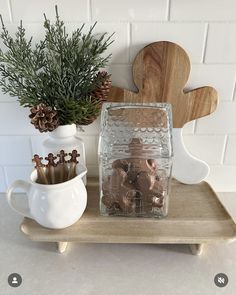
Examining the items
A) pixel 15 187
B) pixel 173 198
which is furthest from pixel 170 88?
pixel 15 187

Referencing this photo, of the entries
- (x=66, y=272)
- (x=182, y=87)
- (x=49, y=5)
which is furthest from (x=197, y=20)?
(x=66, y=272)

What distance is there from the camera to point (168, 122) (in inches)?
23.5

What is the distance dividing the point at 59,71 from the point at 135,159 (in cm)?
22

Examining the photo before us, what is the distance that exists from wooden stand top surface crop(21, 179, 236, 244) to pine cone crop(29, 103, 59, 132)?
192 millimetres

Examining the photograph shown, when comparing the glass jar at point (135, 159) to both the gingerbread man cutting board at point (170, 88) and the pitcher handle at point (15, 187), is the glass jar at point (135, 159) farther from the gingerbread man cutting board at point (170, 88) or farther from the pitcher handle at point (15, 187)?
the pitcher handle at point (15, 187)

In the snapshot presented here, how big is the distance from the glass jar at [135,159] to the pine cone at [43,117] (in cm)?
10

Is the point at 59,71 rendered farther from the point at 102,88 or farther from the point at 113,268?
A: the point at 113,268

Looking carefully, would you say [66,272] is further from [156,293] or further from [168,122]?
[168,122]

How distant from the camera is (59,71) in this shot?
52 cm

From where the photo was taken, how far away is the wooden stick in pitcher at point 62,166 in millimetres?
557

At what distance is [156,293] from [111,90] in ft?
1.34

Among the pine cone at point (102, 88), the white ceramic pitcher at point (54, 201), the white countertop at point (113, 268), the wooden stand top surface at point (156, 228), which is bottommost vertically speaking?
the white countertop at point (113, 268)

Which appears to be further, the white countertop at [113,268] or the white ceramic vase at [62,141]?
the white ceramic vase at [62,141]

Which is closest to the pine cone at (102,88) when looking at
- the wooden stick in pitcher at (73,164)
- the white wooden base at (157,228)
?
the wooden stick in pitcher at (73,164)
